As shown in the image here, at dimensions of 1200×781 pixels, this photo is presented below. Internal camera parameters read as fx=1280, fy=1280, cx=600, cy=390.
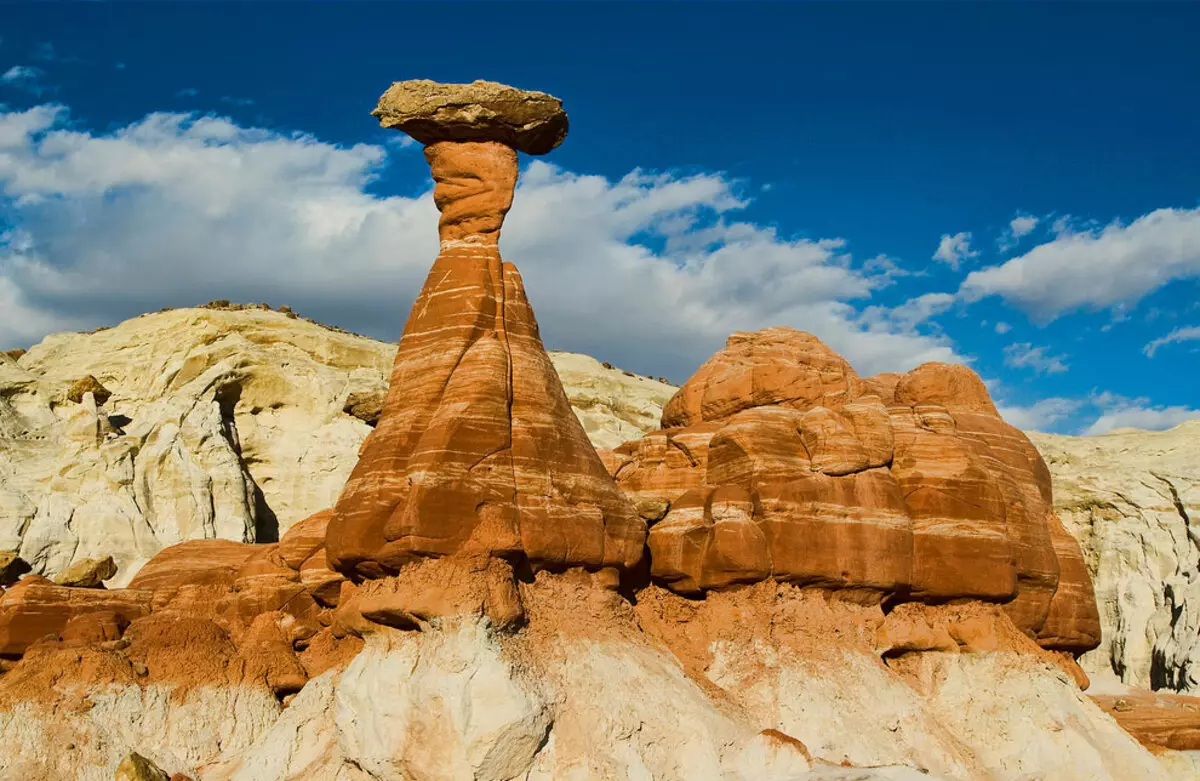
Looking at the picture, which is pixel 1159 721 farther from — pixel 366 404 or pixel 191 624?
pixel 366 404

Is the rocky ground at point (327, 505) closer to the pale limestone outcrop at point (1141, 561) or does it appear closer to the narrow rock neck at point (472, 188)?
the pale limestone outcrop at point (1141, 561)

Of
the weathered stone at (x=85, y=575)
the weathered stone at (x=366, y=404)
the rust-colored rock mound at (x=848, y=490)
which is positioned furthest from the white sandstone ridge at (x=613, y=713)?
the weathered stone at (x=366, y=404)

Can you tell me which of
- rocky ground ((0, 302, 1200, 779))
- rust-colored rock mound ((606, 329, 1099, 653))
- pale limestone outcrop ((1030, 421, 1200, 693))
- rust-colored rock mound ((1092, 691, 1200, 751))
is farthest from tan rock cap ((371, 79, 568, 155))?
pale limestone outcrop ((1030, 421, 1200, 693))

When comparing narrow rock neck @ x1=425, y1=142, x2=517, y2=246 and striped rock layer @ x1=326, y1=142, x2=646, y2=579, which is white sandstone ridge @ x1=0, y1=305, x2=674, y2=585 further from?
narrow rock neck @ x1=425, y1=142, x2=517, y2=246

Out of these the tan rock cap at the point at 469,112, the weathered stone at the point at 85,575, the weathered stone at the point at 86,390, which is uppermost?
the tan rock cap at the point at 469,112

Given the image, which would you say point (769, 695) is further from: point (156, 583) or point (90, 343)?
point (90, 343)

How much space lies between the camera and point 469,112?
88.7ft

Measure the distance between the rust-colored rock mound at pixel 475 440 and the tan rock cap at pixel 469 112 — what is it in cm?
14

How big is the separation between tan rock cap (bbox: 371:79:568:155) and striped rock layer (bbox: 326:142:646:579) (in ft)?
1.12

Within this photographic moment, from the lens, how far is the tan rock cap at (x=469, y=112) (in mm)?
27078

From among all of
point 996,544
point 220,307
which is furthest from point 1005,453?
point 220,307

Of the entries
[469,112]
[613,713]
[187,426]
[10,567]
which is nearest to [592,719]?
[613,713]

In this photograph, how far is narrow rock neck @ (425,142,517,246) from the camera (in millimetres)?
27281

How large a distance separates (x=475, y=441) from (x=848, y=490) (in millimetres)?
9878
